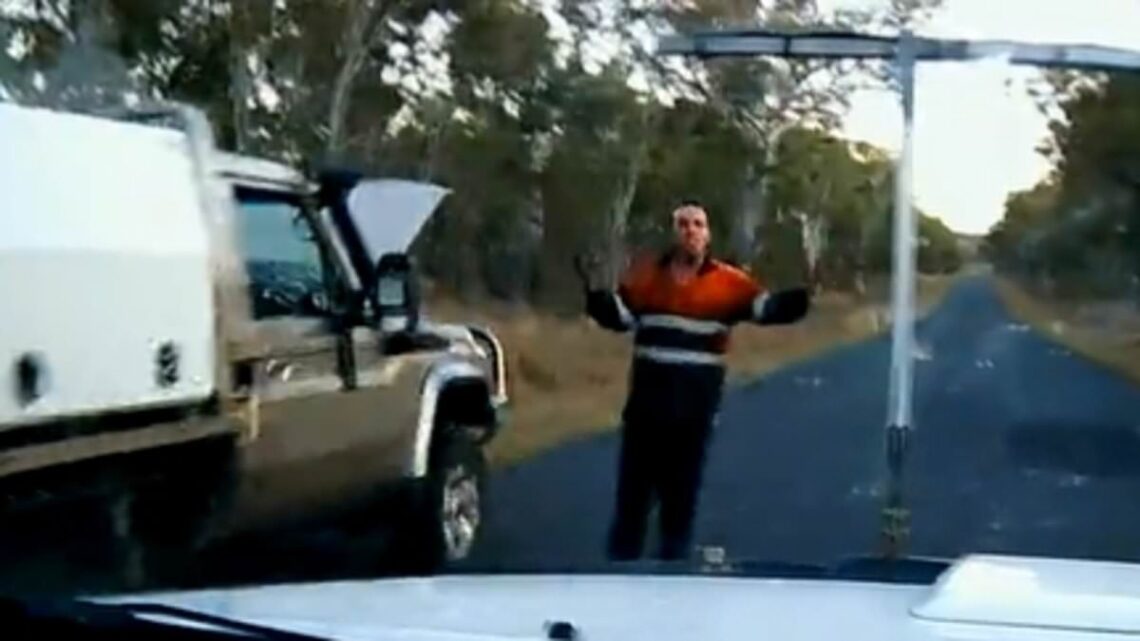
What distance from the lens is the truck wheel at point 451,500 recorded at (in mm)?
8133

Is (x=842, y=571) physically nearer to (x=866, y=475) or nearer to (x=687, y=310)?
(x=687, y=310)

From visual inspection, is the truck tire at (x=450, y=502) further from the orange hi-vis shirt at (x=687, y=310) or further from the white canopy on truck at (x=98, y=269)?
the white canopy on truck at (x=98, y=269)

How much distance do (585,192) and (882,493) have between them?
1.81 meters

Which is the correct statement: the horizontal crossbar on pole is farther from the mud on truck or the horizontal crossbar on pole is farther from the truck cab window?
the truck cab window

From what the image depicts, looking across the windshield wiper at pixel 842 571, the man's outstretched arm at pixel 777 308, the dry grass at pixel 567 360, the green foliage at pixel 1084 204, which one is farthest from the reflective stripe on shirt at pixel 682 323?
the windshield wiper at pixel 842 571

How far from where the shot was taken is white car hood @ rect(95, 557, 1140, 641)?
7.24ft

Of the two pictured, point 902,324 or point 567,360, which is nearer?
point 567,360

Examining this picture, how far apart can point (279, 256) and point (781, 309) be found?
5.45ft

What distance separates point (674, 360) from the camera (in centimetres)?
765

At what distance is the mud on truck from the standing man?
0.69 meters

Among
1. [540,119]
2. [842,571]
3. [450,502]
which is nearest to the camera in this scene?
[842,571]

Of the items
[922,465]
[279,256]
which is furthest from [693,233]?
[922,465]

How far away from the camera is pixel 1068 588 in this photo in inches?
96.5

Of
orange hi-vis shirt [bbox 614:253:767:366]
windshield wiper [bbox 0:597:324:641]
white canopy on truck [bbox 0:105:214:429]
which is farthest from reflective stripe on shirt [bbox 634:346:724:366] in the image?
windshield wiper [bbox 0:597:324:641]
